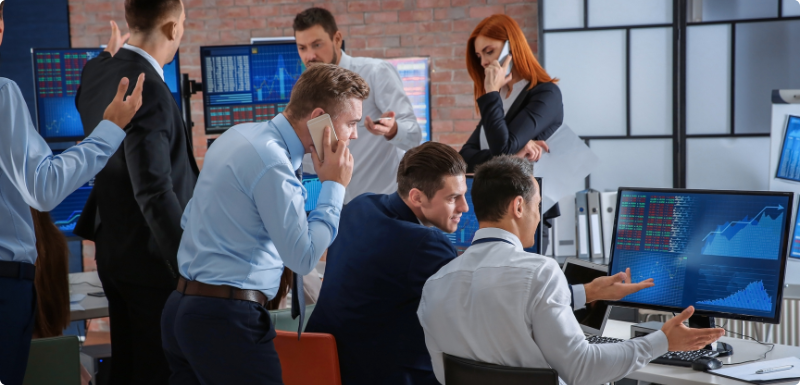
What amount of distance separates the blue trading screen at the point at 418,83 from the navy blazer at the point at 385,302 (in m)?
3.14

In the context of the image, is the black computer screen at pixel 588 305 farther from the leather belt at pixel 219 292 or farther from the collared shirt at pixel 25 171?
the collared shirt at pixel 25 171

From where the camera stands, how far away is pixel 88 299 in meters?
2.79

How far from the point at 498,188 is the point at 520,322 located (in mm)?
334

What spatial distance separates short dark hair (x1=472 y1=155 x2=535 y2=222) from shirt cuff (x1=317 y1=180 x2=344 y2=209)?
0.32 m

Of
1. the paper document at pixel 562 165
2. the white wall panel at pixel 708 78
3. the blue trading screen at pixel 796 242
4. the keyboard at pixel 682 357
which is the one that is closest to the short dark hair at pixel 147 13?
the paper document at pixel 562 165

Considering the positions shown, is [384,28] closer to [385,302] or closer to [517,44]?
[517,44]

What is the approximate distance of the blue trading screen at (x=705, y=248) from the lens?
186 cm

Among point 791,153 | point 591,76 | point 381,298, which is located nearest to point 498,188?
point 381,298

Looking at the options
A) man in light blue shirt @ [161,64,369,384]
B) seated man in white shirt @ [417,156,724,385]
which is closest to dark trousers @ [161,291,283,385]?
man in light blue shirt @ [161,64,369,384]

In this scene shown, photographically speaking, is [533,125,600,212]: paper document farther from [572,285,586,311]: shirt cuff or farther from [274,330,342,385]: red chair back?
[274,330,342,385]: red chair back

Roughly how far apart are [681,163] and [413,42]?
6.53 feet

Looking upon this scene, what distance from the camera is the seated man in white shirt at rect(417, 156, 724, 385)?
55.1 inches

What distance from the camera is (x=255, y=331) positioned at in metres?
1.51

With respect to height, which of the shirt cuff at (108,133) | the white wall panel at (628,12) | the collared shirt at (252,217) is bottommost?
the collared shirt at (252,217)
